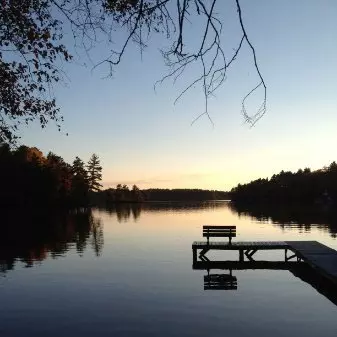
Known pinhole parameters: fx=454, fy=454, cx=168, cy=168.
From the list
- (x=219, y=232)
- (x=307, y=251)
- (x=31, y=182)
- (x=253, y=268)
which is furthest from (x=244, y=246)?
(x=31, y=182)

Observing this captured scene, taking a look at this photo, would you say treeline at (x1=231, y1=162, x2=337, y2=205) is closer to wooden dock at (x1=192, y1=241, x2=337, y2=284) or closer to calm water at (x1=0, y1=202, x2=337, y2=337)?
wooden dock at (x1=192, y1=241, x2=337, y2=284)

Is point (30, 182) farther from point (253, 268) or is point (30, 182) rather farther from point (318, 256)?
point (318, 256)

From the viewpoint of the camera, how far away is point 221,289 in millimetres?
20359

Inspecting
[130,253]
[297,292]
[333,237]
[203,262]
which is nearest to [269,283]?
[297,292]

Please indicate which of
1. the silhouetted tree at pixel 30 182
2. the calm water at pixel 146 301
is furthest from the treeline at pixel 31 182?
the calm water at pixel 146 301

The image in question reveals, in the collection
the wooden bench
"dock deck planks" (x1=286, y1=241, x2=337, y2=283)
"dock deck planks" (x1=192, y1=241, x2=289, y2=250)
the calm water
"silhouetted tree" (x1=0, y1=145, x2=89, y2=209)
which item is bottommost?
the calm water

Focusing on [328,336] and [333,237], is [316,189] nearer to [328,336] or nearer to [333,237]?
[333,237]

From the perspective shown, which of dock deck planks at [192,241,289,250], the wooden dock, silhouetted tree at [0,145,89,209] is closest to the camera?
the wooden dock

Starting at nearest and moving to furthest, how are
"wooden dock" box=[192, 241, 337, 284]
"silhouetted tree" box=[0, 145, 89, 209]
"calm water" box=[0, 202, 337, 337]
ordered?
"calm water" box=[0, 202, 337, 337]
"wooden dock" box=[192, 241, 337, 284]
"silhouetted tree" box=[0, 145, 89, 209]

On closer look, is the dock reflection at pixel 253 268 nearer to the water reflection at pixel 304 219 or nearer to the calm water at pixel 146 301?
the calm water at pixel 146 301

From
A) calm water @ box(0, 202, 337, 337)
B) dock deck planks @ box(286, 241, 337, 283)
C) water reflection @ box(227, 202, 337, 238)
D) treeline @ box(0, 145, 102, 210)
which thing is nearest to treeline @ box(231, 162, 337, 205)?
water reflection @ box(227, 202, 337, 238)

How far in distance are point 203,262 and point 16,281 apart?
1069cm

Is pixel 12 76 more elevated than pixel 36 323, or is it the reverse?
pixel 12 76

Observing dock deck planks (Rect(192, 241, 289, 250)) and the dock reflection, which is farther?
dock deck planks (Rect(192, 241, 289, 250))
